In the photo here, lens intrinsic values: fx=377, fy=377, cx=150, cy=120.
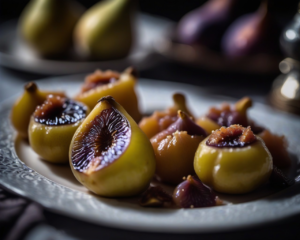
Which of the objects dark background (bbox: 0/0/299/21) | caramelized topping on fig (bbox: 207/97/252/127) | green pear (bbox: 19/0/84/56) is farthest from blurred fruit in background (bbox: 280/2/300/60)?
dark background (bbox: 0/0/299/21)

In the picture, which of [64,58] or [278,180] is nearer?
[278,180]

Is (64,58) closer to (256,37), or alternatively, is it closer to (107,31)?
→ (107,31)

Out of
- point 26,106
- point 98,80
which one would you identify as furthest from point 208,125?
point 26,106

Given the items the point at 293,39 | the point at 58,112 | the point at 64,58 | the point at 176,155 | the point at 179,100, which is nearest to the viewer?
the point at 176,155

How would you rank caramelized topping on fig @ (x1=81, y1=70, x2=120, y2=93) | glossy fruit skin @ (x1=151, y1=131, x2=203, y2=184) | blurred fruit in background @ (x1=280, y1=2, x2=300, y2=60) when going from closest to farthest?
glossy fruit skin @ (x1=151, y1=131, x2=203, y2=184) < caramelized topping on fig @ (x1=81, y1=70, x2=120, y2=93) < blurred fruit in background @ (x1=280, y1=2, x2=300, y2=60)

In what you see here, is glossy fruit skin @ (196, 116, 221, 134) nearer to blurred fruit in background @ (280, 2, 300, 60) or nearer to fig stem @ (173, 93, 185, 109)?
fig stem @ (173, 93, 185, 109)

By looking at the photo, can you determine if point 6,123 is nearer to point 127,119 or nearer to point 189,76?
point 127,119

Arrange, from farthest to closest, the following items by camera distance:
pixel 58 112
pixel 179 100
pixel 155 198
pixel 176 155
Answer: pixel 179 100
pixel 58 112
pixel 176 155
pixel 155 198

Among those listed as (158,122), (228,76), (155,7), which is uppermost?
(158,122)
